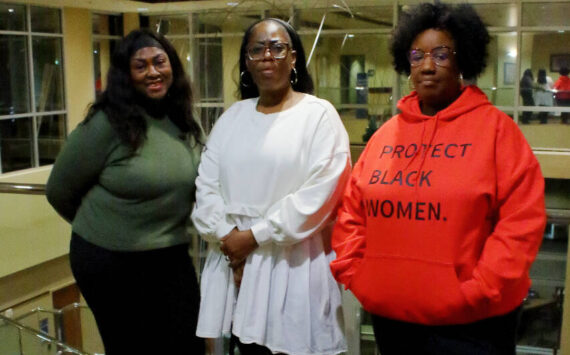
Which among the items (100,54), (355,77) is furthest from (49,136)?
(355,77)

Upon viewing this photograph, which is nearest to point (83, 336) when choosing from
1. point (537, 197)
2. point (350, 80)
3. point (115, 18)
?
point (537, 197)

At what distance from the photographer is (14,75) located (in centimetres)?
918

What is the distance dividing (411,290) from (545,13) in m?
9.42

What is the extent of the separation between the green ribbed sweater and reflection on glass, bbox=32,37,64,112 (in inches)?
321

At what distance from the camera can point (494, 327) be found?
A: 158 centimetres

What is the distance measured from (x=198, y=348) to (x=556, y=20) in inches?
Result: 362

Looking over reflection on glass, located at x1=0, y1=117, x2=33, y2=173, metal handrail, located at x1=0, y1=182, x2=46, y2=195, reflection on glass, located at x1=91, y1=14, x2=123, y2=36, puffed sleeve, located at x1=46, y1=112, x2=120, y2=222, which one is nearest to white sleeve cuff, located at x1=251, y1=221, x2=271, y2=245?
puffed sleeve, located at x1=46, y1=112, x2=120, y2=222

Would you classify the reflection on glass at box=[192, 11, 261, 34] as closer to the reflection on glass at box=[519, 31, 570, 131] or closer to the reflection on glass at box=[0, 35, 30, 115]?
the reflection on glass at box=[0, 35, 30, 115]

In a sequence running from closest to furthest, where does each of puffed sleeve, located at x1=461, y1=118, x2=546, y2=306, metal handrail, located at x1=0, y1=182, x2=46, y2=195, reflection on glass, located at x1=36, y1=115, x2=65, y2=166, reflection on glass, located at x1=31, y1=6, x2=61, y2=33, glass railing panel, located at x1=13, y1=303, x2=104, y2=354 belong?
puffed sleeve, located at x1=461, y1=118, x2=546, y2=306, metal handrail, located at x1=0, y1=182, x2=46, y2=195, glass railing panel, located at x1=13, y1=303, x2=104, y2=354, reflection on glass, located at x1=31, y1=6, x2=61, y2=33, reflection on glass, located at x1=36, y1=115, x2=65, y2=166

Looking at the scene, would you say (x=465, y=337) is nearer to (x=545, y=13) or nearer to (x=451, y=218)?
(x=451, y=218)

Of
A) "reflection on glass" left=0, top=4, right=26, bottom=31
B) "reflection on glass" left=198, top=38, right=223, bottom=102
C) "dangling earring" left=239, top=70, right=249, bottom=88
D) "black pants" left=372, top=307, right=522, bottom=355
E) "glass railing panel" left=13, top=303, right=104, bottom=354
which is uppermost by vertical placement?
"reflection on glass" left=0, top=4, right=26, bottom=31

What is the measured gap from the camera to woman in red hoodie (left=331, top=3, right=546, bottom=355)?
1500 millimetres

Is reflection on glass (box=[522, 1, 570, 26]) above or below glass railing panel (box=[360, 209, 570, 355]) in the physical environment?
above

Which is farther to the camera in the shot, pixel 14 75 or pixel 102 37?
pixel 102 37
